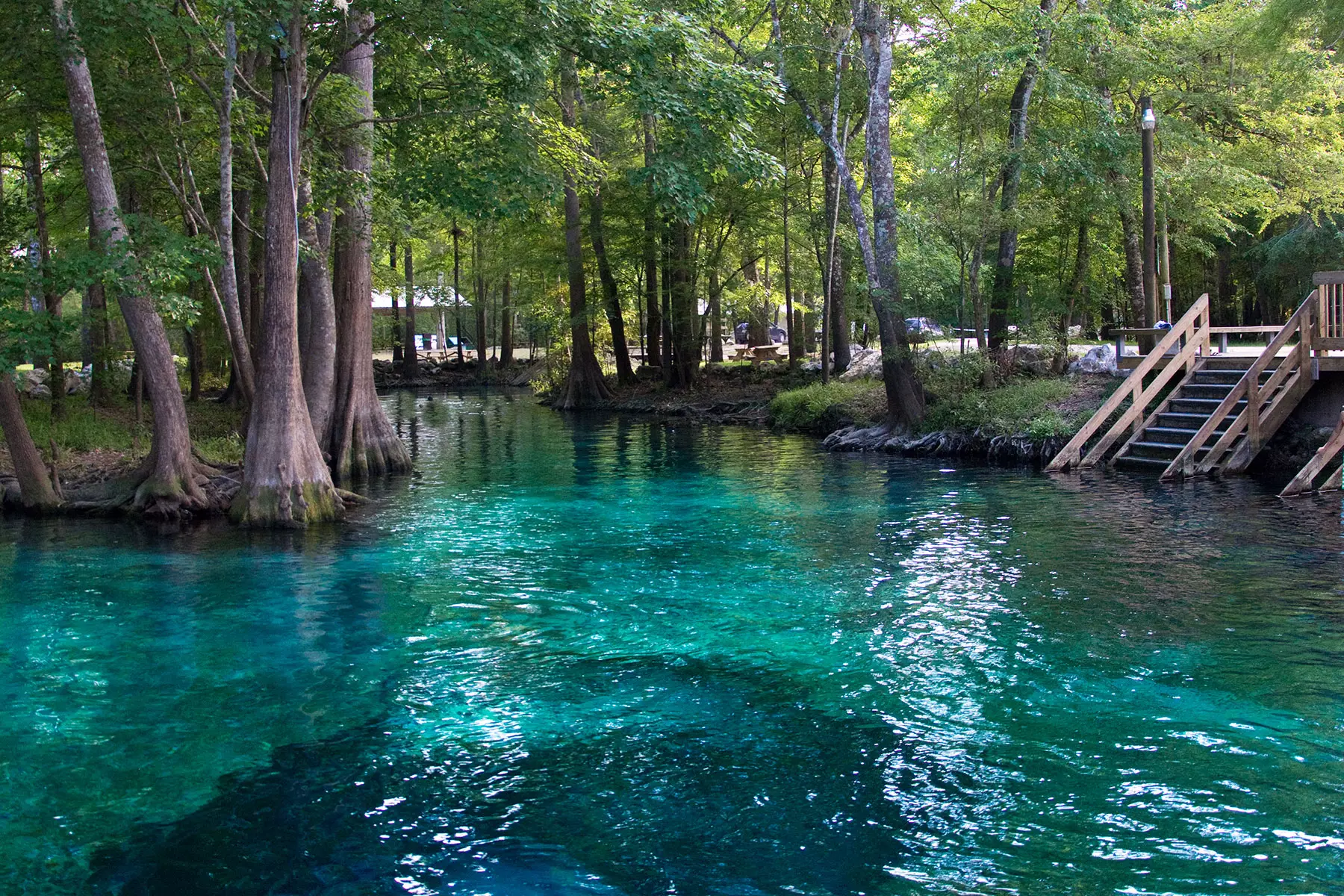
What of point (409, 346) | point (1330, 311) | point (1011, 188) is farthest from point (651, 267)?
point (1330, 311)

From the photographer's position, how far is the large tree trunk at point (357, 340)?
1941 centimetres

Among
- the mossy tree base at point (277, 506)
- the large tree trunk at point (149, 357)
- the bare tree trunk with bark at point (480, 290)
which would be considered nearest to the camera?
the large tree trunk at point (149, 357)

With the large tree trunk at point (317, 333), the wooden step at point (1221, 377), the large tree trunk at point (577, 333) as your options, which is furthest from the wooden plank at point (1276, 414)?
the large tree trunk at point (577, 333)

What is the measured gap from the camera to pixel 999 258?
79.2 ft

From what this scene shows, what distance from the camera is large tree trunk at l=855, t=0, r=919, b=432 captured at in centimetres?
2276

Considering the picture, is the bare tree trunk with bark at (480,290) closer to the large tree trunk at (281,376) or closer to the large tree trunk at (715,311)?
the large tree trunk at (715,311)

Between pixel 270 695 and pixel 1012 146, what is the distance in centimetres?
1920

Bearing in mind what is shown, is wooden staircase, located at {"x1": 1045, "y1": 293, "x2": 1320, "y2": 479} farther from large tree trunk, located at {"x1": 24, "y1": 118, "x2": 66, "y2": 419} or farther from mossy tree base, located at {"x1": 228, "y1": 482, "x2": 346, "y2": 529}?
large tree trunk, located at {"x1": 24, "y1": 118, "x2": 66, "y2": 419}

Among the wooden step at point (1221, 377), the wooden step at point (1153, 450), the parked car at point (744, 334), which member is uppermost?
the parked car at point (744, 334)

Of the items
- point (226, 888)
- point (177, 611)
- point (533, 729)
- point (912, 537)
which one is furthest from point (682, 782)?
point (912, 537)

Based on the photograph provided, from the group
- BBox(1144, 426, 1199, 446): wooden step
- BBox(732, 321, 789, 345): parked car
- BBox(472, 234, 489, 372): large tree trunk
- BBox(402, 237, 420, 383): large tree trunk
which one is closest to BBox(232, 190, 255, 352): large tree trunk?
BBox(1144, 426, 1199, 446): wooden step

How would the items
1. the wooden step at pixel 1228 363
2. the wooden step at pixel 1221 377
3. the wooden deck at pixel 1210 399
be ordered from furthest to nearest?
the wooden step at pixel 1228 363 → the wooden step at pixel 1221 377 → the wooden deck at pixel 1210 399

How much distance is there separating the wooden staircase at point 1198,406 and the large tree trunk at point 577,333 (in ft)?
62.5

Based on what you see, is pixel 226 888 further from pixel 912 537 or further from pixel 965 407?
pixel 965 407
